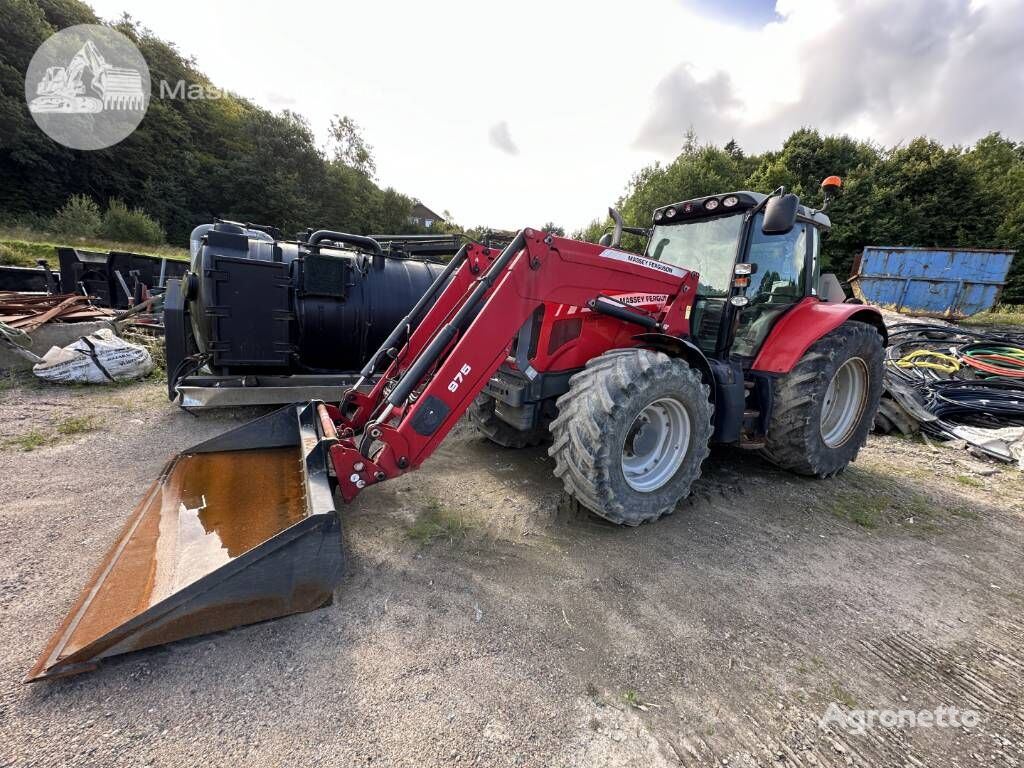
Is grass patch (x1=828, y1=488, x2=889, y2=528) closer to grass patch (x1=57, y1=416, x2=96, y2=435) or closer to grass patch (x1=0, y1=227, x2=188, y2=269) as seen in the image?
grass patch (x1=57, y1=416, x2=96, y2=435)

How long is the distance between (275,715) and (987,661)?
3039 millimetres

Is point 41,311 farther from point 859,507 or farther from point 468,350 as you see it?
point 859,507

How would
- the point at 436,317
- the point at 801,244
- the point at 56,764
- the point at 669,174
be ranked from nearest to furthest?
the point at 56,764
the point at 436,317
the point at 801,244
the point at 669,174

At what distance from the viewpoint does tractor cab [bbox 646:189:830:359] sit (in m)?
3.50

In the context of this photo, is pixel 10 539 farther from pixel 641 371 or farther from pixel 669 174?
pixel 669 174

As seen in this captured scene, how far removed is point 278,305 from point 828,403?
543 cm

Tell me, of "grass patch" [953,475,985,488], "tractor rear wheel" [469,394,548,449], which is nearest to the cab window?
"tractor rear wheel" [469,394,548,449]

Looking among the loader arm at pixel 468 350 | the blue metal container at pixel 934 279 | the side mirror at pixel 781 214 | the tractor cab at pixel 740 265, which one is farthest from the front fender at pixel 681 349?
the blue metal container at pixel 934 279

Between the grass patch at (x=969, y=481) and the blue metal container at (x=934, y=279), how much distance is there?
37.4ft

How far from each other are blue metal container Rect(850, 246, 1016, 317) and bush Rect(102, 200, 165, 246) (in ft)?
102

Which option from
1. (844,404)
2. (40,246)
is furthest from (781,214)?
(40,246)

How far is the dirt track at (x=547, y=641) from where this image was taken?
4.84 ft

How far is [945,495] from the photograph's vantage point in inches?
152

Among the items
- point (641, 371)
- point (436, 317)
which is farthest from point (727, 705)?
point (436, 317)
